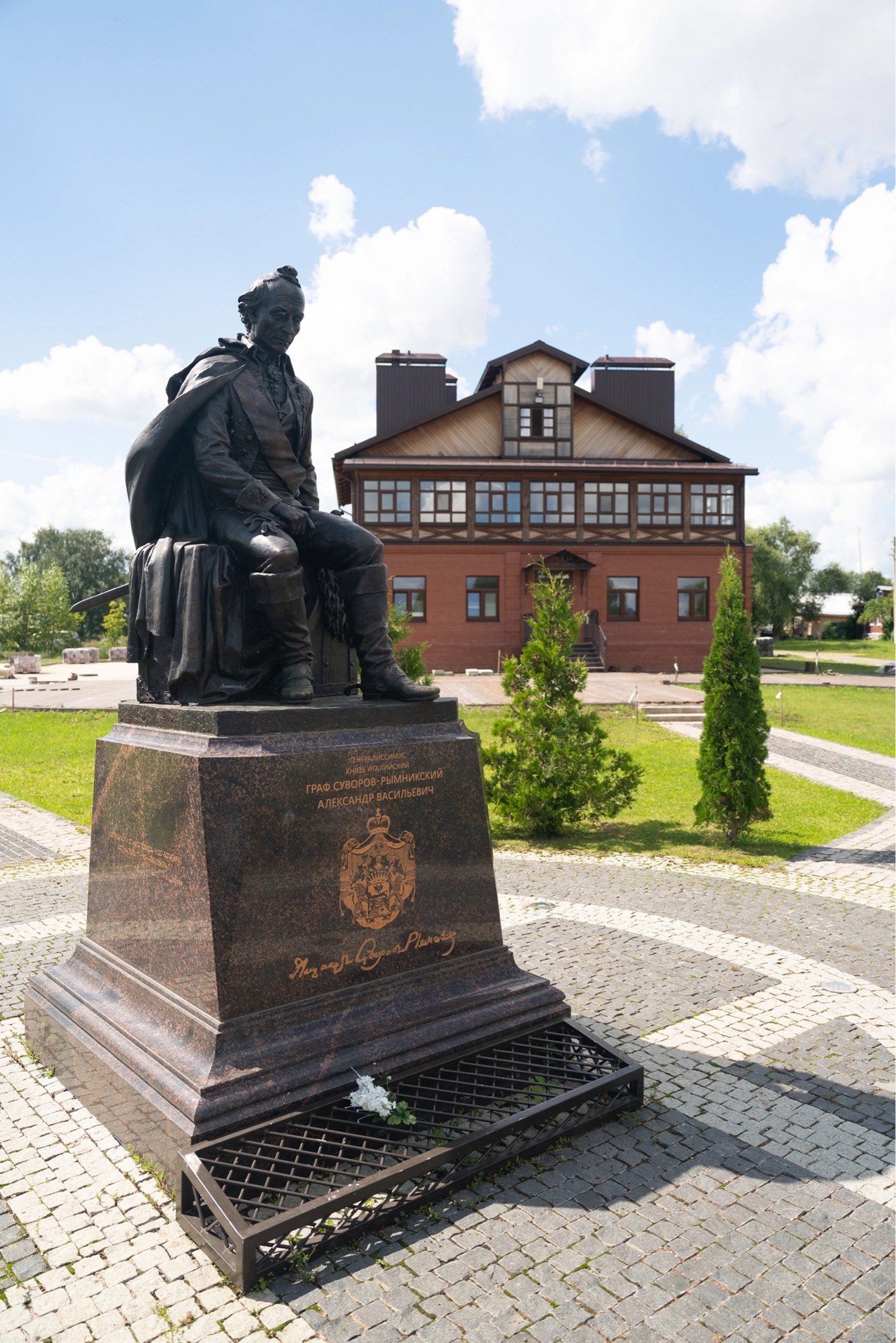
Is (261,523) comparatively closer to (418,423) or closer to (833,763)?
(833,763)

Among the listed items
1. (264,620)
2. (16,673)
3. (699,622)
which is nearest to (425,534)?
(699,622)

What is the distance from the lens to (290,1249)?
312 cm

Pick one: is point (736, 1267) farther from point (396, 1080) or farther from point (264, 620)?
point (264, 620)

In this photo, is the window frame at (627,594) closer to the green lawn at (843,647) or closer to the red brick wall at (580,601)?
the red brick wall at (580,601)

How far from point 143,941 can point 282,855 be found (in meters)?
0.96

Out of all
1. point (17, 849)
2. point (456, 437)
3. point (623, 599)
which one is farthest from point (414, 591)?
point (17, 849)

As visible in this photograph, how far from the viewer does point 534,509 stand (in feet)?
112

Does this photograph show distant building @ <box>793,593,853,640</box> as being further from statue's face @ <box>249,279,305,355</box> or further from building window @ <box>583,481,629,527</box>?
statue's face @ <box>249,279,305,355</box>

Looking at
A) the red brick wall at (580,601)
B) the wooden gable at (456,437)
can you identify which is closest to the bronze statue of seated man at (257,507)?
the red brick wall at (580,601)

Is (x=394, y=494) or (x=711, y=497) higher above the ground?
(x=711, y=497)

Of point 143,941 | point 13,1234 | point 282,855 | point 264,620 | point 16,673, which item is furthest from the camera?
point 16,673

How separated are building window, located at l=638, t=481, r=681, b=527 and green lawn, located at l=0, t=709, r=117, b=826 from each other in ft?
72.1

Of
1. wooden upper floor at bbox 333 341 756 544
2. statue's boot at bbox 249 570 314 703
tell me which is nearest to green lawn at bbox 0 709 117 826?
statue's boot at bbox 249 570 314 703

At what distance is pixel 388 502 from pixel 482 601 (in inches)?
201
